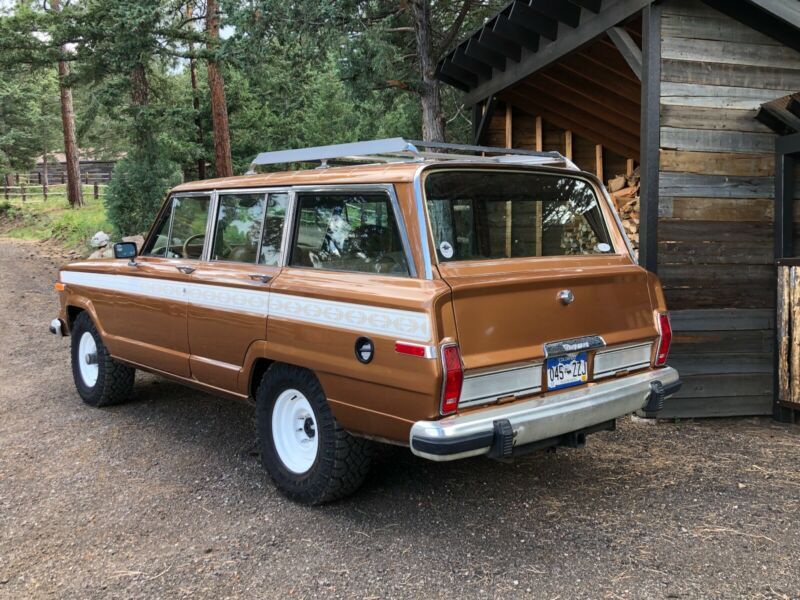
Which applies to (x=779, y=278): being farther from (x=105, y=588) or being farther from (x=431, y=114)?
(x=431, y=114)

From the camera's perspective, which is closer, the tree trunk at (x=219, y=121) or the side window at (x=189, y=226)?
the side window at (x=189, y=226)

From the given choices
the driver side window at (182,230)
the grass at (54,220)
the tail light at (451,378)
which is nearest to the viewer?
the tail light at (451,378)

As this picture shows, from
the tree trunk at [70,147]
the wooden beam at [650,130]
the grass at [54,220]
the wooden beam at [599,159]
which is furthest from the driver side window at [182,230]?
the tree trunk at [70,147]

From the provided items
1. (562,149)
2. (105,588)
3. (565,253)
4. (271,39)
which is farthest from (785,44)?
(271,39)

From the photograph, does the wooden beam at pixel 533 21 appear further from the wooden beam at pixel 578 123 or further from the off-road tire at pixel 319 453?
the off-road tire at pixel 319 453

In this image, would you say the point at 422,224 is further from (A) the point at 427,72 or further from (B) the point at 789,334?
(A) the point at 427,72

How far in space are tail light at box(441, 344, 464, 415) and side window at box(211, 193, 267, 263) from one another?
68.7 inches

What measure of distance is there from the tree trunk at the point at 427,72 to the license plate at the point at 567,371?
7998 mm

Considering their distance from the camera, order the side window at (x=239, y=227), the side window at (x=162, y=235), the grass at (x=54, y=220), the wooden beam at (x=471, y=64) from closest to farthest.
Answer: the side window at (x=239, y=227)
the side window at (x=162, y=235)
the wooden beam at (x=471, y=64)
the grass at (x=54, y=220)

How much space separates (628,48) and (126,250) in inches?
174

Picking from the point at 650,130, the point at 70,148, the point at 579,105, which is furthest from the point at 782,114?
the point at 70,148

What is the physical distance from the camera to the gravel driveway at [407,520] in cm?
322

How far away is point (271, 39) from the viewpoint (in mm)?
11070

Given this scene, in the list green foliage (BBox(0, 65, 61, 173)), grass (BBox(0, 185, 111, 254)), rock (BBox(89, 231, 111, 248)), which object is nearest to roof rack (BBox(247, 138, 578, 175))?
rock (BBox(89, 231, 111, 248))
